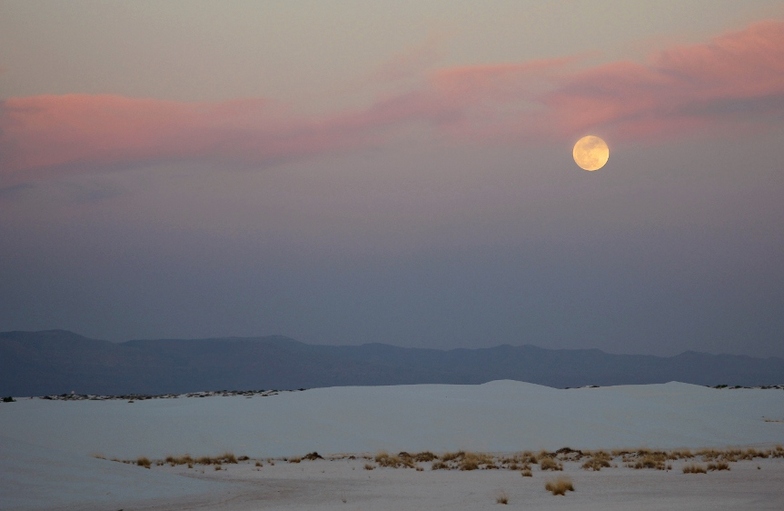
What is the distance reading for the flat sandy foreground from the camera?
56.6 ft

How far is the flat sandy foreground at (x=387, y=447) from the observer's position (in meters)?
17.3

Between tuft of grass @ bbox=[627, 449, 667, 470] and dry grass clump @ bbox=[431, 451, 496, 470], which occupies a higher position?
tuft of grass @ bbox=[627, 449, 667, 470]

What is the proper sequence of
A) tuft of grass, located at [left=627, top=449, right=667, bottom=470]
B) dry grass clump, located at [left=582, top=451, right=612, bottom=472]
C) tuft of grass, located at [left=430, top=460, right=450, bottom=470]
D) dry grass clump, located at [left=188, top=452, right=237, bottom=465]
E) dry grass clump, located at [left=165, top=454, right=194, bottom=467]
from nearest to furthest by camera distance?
tuft of grass, located at [left=627, top=449, right=667, bottom=470] < dry grass clump, located at [left=582, top=451, right=612, bottom=472] < tuft of grass, located at [left=430, top=460, right=450, bottom=470] < dry grass clump, located at [left=188, top=452, right=237, bottom=465] < dry grass clump, located at [left=165, top=454, right=194, bottom=467]

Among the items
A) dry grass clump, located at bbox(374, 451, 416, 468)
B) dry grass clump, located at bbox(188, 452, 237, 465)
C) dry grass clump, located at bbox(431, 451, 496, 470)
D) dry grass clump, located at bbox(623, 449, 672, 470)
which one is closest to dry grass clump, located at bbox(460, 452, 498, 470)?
dry grass clump, located at bbox(431, 451, 496, 470)

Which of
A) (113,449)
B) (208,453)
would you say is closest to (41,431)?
(113,449)

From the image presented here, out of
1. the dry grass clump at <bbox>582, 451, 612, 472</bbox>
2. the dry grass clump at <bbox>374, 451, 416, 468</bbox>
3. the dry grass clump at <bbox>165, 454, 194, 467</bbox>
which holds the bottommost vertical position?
the dry grass clump at <bbox>165, 454, 194, 467</bbox>

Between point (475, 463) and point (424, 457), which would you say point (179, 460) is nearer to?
point (424, 457)

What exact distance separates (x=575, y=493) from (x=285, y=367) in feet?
605

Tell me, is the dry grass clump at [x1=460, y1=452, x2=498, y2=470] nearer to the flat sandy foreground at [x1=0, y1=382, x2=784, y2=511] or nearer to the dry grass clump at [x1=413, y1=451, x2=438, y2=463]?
the flat sandy foreground at [x1=0, y1=382, x2=784, y2=511]

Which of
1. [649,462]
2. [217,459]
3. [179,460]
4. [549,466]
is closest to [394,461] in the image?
[549,466]

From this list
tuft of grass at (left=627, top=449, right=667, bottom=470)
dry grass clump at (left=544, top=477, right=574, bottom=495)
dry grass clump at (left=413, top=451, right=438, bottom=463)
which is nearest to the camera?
dry grass clump at (left=544, top=477, right=574, bottom=495)

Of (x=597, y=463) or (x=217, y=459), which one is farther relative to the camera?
(x=217, y=459)

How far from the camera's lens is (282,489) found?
20328mm

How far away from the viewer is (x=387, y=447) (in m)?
34.0
